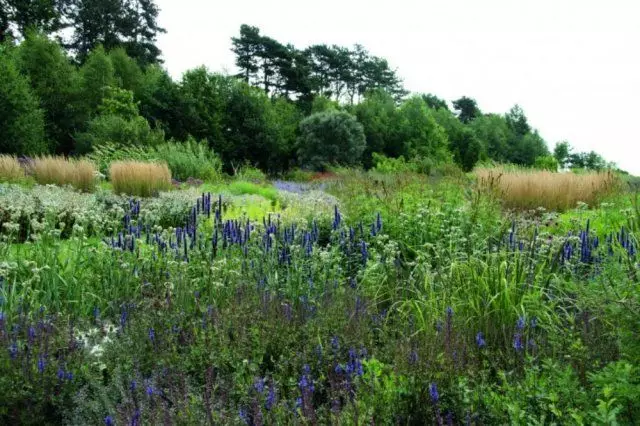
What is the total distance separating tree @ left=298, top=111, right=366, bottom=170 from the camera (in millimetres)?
33219

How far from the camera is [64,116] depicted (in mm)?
28578

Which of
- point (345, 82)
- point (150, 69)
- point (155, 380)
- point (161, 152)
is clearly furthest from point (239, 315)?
point (345, 82)

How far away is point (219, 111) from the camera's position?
32750 mm

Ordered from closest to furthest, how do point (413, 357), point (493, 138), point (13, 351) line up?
point (413, 357)
point (13, 351)
point (493, 138)

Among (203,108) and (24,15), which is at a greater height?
(24,15)

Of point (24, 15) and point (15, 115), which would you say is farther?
point (24, 15)

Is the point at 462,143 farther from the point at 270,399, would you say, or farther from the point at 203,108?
the point at 270,399

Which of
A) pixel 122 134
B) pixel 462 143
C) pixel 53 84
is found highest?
pixel 53 84

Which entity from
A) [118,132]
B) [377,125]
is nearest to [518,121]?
[377,125]

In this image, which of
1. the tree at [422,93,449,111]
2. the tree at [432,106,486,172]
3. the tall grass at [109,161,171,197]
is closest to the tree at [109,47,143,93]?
the tree at [432,106,486,172]

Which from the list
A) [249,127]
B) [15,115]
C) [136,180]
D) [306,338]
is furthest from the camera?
[249,127]

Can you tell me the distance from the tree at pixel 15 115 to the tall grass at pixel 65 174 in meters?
9.58

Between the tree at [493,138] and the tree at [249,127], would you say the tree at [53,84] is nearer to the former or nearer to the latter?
the tree at [249,127]

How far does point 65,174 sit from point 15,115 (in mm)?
11122
